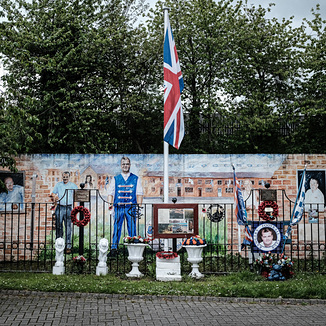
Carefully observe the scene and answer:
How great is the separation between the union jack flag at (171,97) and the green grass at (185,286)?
9.64 feet

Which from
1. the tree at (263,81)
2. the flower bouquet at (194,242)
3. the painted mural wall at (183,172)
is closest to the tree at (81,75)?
the painted mural wall at (183,172)

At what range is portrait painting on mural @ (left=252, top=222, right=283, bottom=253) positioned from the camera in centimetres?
910

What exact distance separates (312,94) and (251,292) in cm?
880

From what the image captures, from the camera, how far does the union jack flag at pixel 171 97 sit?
31.1 feet

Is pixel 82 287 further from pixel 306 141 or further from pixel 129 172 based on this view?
pixel 306 141

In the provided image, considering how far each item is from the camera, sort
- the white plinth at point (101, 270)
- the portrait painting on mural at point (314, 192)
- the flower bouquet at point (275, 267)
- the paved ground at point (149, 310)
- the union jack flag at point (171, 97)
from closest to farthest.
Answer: the paved ground at point (149, 310), the flower bouquet at point (275, 267), the white plinth at point (101, 270), the union jack flag at point (171, 97), the portrait painting on mural at point (314, 192)

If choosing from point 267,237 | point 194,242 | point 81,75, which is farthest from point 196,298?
point 81,75

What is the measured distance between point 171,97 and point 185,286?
3979 millimetres

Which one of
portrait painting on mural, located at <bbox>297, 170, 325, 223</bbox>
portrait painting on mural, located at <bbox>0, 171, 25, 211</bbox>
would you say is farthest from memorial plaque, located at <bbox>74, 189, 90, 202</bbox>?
portrait painting on mural, located at <bbox>297, 170, 325, 223</bbox>

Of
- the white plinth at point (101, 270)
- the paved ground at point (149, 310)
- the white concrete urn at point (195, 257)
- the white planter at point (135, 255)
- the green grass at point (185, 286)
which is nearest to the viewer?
the paved ground at point (149, 310)

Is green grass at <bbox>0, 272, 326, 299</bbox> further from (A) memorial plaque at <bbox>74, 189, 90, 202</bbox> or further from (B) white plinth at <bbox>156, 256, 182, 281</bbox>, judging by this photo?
(A) memorial plaque at <bbox>74, 189, 90, 202</bbox>

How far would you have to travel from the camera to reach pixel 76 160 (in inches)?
470

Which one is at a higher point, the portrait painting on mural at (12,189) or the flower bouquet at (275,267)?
the portrait painting on mural at (12,189)

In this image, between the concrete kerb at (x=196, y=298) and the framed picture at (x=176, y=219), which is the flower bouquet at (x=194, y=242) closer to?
the framed picture at (x=176, y=219)
